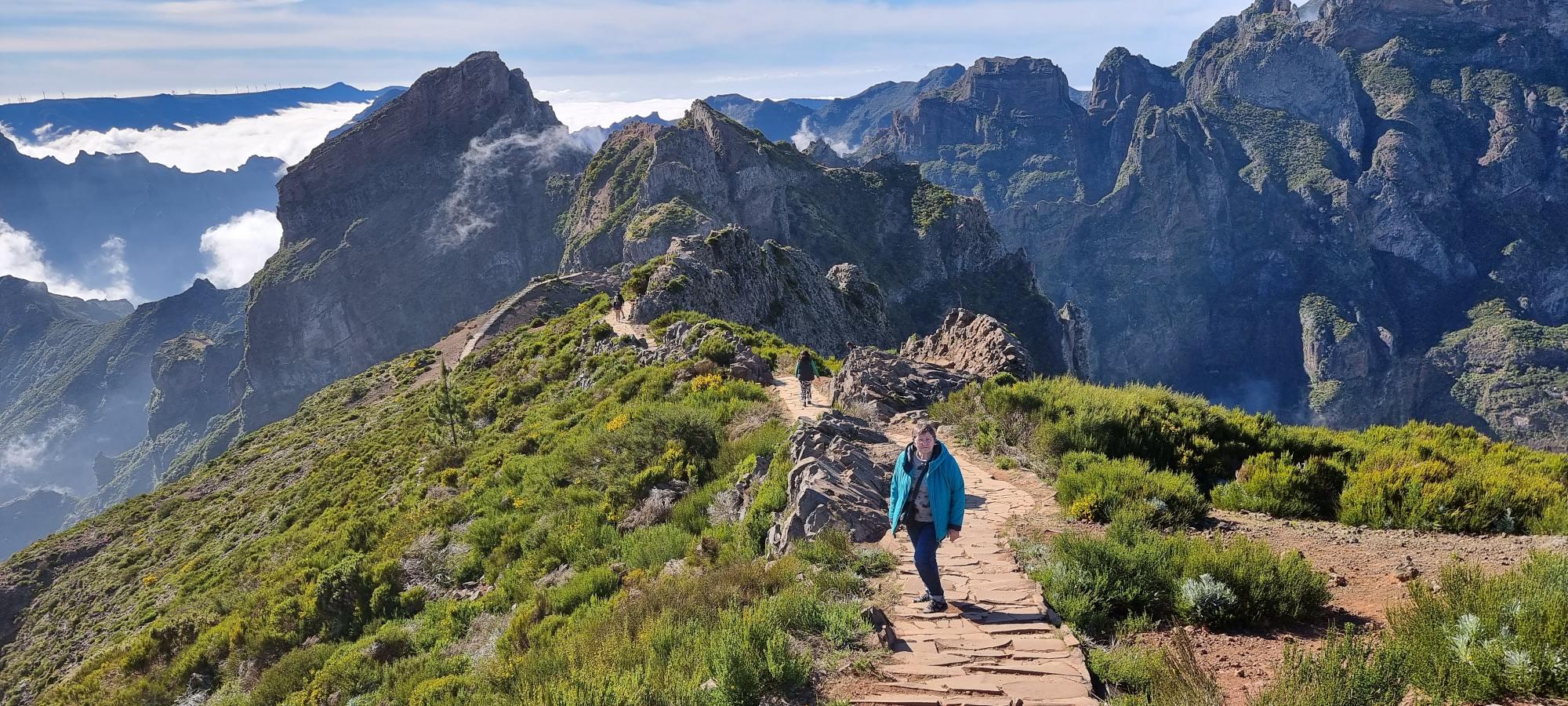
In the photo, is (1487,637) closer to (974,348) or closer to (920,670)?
(920,670)

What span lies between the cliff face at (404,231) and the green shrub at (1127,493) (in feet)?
522

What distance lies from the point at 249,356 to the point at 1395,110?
307496mm

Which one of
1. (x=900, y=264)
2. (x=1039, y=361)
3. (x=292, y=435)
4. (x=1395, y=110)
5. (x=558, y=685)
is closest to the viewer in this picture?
(x=558, y=685)

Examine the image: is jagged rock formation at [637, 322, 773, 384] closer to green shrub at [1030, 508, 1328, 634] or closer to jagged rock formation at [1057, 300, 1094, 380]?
green shrub at [1030, 508, 1328, 634]

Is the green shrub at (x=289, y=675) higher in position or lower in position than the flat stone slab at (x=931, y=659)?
lower

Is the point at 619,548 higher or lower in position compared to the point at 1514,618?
lower

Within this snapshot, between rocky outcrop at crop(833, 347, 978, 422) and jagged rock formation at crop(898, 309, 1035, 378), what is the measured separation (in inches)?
103

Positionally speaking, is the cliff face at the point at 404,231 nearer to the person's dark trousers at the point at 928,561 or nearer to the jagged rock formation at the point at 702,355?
the jagged rock formation at the point at 702,355

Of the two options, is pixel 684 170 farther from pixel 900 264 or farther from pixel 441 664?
pixel 441 664

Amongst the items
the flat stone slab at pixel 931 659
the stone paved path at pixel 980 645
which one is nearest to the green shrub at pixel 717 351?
the stone paved path at pixel 980 645

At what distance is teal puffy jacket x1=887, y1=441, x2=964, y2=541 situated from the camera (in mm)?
7449

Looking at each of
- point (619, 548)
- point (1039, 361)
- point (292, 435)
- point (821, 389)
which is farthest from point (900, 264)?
point (619, 548)

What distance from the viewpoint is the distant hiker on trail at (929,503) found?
7.36 metres

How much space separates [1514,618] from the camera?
5.07 metres
